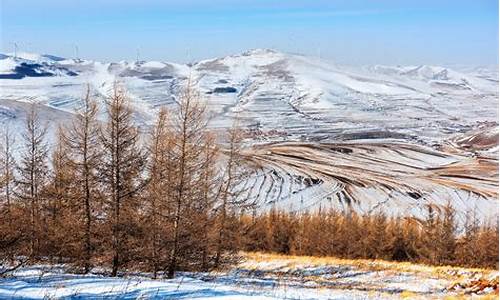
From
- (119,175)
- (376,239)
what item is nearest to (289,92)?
(376,239)

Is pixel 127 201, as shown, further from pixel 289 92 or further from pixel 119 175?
pixel 289 92

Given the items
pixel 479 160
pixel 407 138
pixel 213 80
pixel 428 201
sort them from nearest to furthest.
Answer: pixel 428 201, pixel 479 160, pixel 407 138, pixel 213 80

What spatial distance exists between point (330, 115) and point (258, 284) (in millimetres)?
80171

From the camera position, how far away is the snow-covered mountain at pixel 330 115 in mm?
45344

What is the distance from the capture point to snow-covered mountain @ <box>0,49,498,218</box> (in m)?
45.3

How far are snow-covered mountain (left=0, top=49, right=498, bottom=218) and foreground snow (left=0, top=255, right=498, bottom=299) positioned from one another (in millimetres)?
9915

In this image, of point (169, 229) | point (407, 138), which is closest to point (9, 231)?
point (169, 229)

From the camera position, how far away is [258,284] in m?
9.09

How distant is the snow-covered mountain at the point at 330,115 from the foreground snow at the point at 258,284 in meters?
9.92

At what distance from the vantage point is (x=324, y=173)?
164 feet

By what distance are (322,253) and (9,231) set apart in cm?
1631

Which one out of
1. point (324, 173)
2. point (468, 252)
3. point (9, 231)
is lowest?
point (324, 173)

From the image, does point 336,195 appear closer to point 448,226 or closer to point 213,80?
point 448,226

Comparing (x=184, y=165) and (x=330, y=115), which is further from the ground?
(x=184, y=165)
